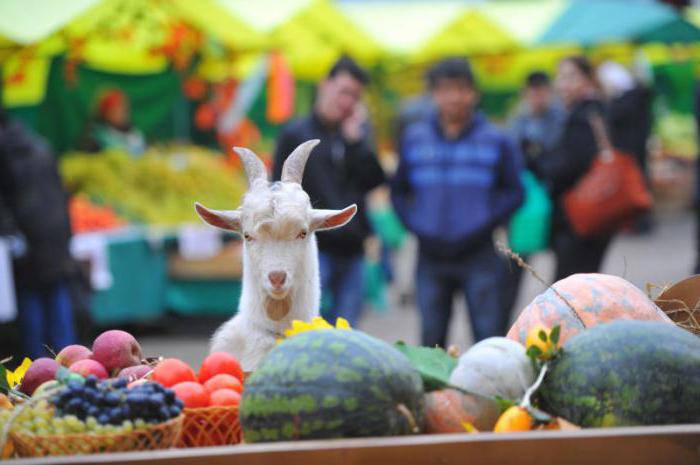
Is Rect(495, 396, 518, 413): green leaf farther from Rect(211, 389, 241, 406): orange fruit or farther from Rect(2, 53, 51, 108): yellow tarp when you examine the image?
Rect(2, 53, 51, 108): yellow tarp

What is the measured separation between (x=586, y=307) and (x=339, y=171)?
4397 mm

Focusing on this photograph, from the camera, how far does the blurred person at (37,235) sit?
8.30 m

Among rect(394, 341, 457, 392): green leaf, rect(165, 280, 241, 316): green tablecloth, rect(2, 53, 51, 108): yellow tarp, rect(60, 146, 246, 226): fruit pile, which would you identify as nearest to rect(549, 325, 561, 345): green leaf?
rect(394, 341, 457, 392): green leaf

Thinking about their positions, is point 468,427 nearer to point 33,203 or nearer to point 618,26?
point 33,203

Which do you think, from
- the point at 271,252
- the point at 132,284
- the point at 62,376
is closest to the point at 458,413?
the point at 62,376

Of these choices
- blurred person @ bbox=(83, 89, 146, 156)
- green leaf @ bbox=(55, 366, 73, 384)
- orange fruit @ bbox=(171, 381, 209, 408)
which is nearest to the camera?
green leaf @ bbox=(55, 366, 73, 384)

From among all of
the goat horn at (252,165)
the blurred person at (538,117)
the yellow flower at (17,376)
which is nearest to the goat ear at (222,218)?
the goat horn at (252,165)

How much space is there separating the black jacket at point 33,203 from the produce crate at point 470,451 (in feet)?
20.5

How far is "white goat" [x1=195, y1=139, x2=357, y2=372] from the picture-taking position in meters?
4.01

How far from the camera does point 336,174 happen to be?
7.41 meters

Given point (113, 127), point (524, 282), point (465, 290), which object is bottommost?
point (524, 282)

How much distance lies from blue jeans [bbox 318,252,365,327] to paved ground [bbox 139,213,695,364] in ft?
6.92

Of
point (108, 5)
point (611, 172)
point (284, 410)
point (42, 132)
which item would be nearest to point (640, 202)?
point (611, 172)

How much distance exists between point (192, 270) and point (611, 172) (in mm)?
5378
